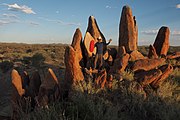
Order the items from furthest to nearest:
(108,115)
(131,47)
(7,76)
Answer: (7,76), (131,47), (108,115)

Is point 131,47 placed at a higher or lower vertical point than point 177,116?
higher

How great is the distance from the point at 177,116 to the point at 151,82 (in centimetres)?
260

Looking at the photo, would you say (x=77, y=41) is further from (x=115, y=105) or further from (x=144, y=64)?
(x=115, y=105)

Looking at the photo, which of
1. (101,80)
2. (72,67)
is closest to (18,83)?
(72,67)

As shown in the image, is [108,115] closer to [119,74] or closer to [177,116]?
[177,116]

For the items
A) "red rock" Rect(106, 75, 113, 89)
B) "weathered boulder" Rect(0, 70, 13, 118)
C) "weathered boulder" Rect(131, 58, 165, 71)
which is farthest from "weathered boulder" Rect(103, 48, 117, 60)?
"weathered boulder" Rect(0, 70, 13, 118)

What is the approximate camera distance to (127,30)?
529 inches

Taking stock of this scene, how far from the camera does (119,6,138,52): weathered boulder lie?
44.0 feet

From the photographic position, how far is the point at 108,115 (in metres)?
7.42

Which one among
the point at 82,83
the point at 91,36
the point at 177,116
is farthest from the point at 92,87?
the point at 91,36

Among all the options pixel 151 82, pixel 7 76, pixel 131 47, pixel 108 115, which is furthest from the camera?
pixel 7 76

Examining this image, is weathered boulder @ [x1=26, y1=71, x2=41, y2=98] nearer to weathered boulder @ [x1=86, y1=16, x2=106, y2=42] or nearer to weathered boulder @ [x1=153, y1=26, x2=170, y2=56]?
weathered boulder @ [x1=86, y1=16, x2=106, y2=42]

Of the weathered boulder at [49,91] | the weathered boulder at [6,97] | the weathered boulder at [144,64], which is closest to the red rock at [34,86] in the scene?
the weathered boulder at [6,97]

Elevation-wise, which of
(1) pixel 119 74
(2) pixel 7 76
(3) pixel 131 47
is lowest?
(2) pixel 7 76
